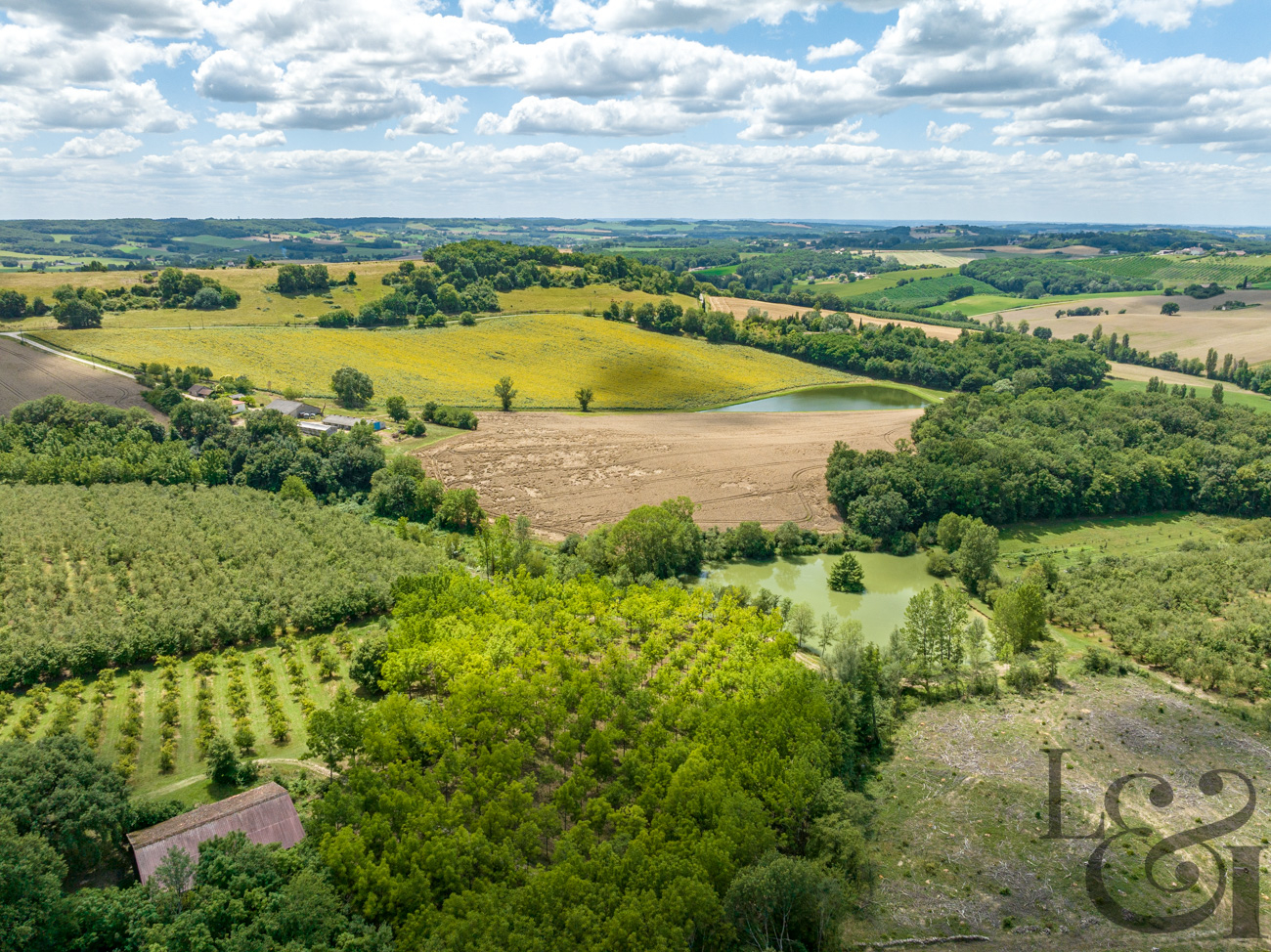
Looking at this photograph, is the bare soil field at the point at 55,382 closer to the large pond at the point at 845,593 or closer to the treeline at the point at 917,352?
the large pond at the point at 845,593

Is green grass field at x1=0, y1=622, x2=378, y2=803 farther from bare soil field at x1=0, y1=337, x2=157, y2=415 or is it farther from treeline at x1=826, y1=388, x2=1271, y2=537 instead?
bare soil field at x1=0, y1=337, x2=157, y2=415

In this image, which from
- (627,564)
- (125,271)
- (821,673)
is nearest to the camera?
(821,673)

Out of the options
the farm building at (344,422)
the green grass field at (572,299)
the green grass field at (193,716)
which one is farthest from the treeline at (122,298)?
the green grass field at (193,716)

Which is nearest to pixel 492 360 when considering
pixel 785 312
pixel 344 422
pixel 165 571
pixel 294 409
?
pixel 344 422

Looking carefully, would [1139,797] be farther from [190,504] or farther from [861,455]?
[190,504]

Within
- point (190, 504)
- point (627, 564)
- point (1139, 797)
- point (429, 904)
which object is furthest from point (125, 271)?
point (1139, 797)

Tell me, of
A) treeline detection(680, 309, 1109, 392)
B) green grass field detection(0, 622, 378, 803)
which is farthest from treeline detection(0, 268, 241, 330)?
green grass field detection(0, 622, 378, 803)
